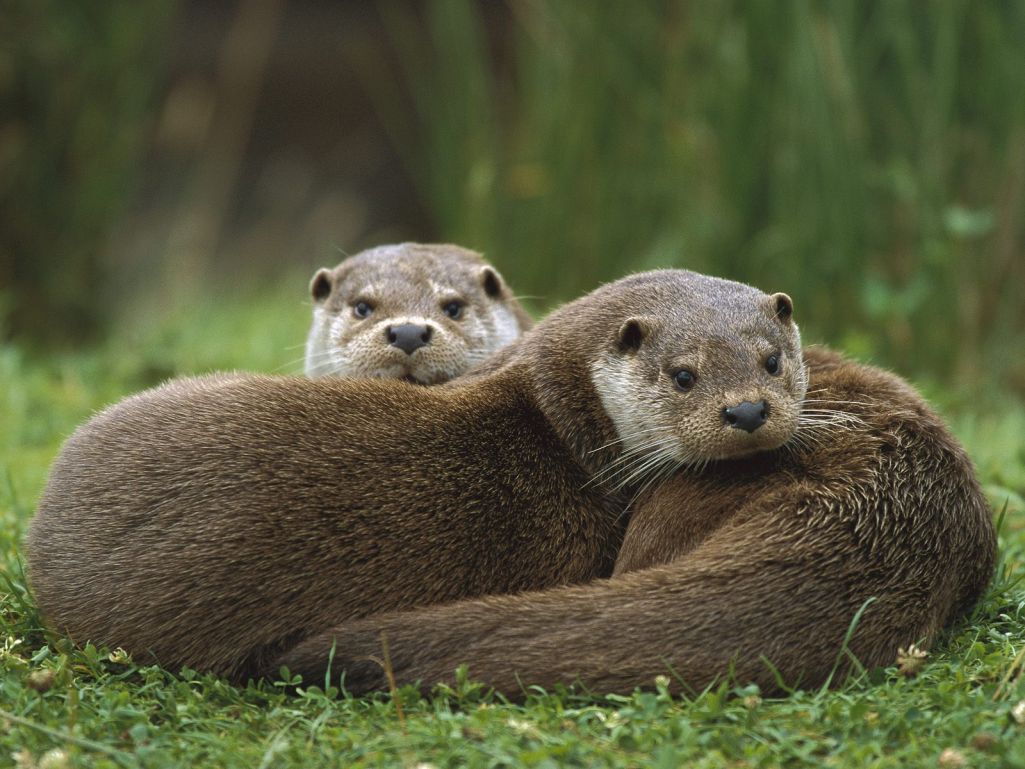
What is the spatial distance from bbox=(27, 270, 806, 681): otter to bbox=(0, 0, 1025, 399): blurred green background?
243cm


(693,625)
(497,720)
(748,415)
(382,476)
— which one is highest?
(748,415)

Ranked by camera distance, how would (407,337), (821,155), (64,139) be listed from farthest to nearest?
(64,139) → (821,155) → (407,337)

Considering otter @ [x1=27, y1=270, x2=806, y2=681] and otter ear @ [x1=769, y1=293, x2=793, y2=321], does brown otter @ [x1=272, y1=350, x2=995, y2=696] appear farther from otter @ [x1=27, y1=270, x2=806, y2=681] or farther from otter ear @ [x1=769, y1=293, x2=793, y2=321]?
otter ear @ [x1=769, y1=293, x2=793, y2=321]

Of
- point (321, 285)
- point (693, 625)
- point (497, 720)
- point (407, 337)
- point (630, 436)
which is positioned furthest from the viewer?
point (321, 285)

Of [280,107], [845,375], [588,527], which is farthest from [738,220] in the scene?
[280,107]

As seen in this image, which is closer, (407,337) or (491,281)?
(407,337)

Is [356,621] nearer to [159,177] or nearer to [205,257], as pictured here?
[205,257]

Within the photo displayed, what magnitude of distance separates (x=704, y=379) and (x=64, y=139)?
5216mm

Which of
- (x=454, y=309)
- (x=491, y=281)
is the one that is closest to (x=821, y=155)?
(x=491, y=281)

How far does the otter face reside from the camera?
3072 millimetres

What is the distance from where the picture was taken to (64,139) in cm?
723

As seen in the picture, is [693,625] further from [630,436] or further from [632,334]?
[632,334]

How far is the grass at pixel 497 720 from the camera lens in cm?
242

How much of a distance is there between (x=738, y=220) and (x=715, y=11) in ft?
3.19
